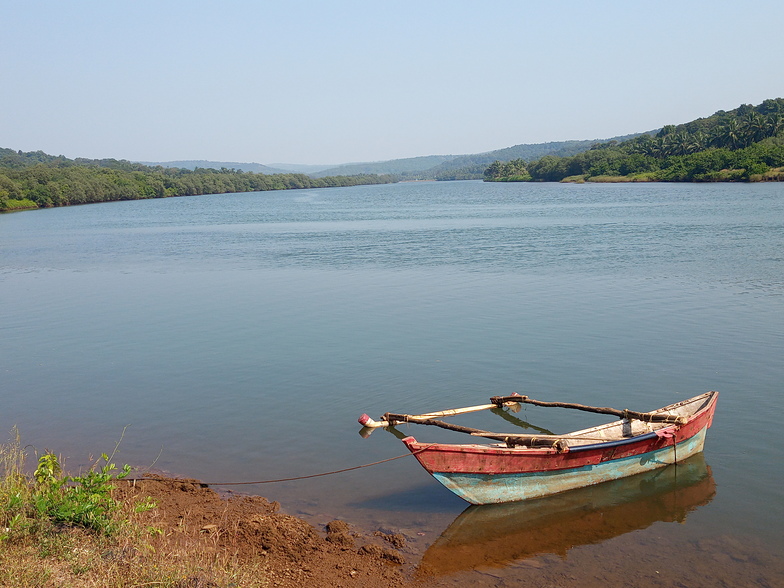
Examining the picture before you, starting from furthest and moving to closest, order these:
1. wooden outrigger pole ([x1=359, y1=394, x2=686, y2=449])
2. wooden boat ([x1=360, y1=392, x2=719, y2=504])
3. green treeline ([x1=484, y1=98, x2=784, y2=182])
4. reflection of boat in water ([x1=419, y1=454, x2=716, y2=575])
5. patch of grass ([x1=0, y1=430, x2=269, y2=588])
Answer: green treeline ([x1=484, y1=98, x2=784, y2=182]) → wooden outrigger pole ([x1=359, y1=394, x2=686, y2=449]) → wooden boat ([x1=360, y1=392, x2=719, y2=504]) → reflection of boat in water ([x1=419, y1=454, x2=716, y2=575]) → patch of grass ([x1=0, y1=430, x2=269, y2=588])

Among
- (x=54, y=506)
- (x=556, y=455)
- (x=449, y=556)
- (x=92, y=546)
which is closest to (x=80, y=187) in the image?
(x=54, y=506)

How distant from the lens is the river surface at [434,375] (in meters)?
9.23

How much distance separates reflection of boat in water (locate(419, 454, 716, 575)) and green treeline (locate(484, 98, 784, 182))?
92973mm

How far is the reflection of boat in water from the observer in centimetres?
870

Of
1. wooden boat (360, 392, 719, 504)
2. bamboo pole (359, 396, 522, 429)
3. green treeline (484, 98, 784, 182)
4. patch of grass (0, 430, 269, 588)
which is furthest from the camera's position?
green treeline (484, 98, 784, 182)

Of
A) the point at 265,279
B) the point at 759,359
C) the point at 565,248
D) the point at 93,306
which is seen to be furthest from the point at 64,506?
the point at 565,248

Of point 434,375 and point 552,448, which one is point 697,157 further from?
point 552,448

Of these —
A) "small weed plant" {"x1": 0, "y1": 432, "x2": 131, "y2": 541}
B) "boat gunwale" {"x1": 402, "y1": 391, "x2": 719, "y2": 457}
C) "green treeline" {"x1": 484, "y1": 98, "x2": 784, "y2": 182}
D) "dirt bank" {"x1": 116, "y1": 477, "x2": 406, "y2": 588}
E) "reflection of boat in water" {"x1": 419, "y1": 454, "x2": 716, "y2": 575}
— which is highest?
"green treeline" {"x1": 484, "y1": 98, "x2": 784, "y2": 182}

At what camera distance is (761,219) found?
149ft

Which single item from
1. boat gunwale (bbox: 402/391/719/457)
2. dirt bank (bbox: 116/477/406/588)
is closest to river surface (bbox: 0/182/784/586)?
dirt bank (bbox: 116/477/406/588)

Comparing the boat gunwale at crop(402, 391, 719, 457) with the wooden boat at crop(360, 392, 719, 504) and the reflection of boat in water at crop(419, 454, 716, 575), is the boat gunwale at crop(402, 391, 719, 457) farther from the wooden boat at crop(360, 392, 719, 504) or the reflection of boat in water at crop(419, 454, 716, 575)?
the reflection of boat in water at crop(419, 454, 716, 575)

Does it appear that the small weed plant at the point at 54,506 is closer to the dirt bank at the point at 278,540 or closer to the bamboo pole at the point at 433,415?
the dirt bank at the point at 278,540

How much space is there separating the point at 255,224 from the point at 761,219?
42.0 m

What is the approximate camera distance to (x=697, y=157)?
363 feet
